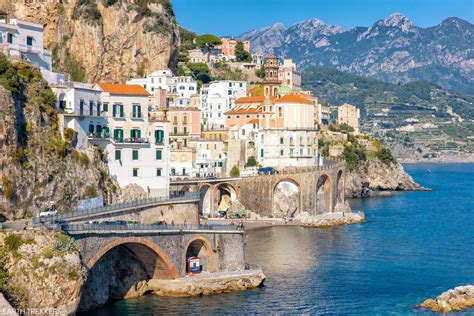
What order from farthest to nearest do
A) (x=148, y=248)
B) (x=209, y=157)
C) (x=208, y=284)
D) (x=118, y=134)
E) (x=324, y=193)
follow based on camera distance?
(x=324, y=193) → (x=209, y=157) → (x=118, y=134) → (x=208, y=284) → (x=148, y=248)

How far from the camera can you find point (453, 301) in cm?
6069

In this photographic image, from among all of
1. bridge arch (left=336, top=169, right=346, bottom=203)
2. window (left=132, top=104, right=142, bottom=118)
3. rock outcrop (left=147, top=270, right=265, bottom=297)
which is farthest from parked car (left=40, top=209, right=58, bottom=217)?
bridge arch (left=336, top=169, right=346, bottom=203)

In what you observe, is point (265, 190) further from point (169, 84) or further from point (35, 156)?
point (35, 156)

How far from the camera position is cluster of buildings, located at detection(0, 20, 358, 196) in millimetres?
74438

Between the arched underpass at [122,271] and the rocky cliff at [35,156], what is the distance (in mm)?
5955

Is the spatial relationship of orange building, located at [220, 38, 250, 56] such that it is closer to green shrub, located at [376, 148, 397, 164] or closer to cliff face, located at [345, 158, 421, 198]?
Answer: green shrub, located at [376, 148, 397, 164]

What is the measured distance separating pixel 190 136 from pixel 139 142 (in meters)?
42.3

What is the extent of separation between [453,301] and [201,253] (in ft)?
61.8

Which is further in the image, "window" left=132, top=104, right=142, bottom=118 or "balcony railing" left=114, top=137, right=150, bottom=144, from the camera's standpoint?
"window" left=132, top=104, right=142, bottom=118

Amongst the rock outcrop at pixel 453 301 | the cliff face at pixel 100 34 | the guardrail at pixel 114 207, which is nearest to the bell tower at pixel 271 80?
the cliff face at pixel 100 34

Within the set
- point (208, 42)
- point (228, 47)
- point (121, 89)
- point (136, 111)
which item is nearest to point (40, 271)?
point (121, 89)

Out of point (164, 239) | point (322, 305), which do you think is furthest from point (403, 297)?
point (164, 239)

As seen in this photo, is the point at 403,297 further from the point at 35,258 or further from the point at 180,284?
the point at 35,258

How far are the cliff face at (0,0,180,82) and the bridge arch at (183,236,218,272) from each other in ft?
200
